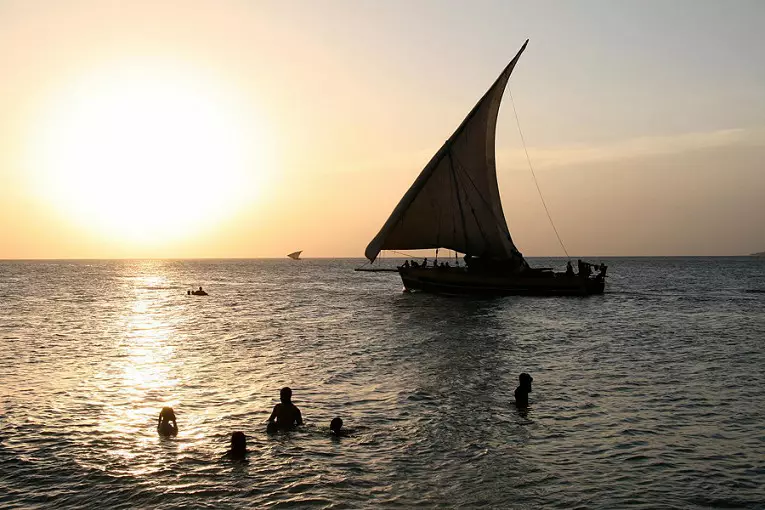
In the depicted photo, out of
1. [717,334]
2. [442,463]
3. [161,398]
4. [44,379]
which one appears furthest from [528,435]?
[717,334]

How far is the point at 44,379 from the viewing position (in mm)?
24250

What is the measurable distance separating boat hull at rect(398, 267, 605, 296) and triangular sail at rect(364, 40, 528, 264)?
2400 millimetres

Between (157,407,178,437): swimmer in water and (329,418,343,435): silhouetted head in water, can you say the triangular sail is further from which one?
(157,407,178,437): swimmer in water

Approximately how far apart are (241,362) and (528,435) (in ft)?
53.3

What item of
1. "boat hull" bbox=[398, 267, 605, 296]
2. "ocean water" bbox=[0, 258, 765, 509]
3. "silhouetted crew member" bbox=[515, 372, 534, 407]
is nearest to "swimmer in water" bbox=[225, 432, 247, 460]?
"ocean water" bbox=[0, 258, 765, 509]

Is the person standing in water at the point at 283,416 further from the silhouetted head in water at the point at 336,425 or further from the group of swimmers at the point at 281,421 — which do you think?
the silhouetted head in water at the point at 336,425

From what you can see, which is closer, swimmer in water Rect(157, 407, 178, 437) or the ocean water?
the ocean water

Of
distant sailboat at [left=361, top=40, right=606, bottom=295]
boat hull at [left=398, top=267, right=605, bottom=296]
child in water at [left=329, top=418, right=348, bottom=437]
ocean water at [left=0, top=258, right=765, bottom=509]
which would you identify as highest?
distant sailboat at [left=361, top=40, right=606, bottom=295]

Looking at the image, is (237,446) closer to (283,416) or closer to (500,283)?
(283,416)

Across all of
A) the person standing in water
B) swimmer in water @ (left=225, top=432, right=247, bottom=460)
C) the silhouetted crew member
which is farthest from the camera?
the silhouetted crew member

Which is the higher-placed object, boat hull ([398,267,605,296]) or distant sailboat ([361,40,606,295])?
distant sailboat ([361,40,606,295])

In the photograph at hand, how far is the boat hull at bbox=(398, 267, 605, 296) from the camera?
2527 inches

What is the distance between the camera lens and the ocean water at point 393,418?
12.7 meters

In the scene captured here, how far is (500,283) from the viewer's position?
64375 millimetres
